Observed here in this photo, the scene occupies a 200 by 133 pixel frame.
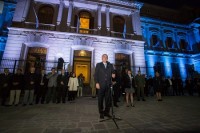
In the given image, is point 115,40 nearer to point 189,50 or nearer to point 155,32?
point 155,32

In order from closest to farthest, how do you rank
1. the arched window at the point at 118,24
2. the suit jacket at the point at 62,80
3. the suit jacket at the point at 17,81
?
the suit jacket at the point at 17,81, the suit jacket at the point at 62,80, the arched window at the point at 118,24

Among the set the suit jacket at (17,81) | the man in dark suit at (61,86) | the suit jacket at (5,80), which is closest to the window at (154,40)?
the man in dark suit at (61,86)

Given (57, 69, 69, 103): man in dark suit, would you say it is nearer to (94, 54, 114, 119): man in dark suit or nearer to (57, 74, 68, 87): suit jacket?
(57, 74, 68, 87): suit jacket

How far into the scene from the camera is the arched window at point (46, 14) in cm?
1434

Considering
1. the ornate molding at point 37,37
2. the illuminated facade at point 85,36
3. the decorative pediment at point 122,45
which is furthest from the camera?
A: the decorative pediment at point 122,45

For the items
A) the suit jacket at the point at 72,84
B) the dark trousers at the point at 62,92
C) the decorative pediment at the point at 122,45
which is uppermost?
the decorative pediment at the point at 122,45

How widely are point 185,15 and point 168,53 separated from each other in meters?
12.3

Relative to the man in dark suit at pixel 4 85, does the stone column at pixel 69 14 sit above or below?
above

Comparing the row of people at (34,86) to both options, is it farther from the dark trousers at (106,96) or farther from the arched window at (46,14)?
the arched window at (46,14)

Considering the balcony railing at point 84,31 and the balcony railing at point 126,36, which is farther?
the balcony railing at point 126,36

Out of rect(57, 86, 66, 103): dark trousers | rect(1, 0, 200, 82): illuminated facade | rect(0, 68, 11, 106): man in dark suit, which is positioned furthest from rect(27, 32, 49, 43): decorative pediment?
rect(57, 86, 66, 103): dark trousers

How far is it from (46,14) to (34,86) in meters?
11.4

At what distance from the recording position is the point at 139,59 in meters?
14.9

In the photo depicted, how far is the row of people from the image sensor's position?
6250 millimetres
